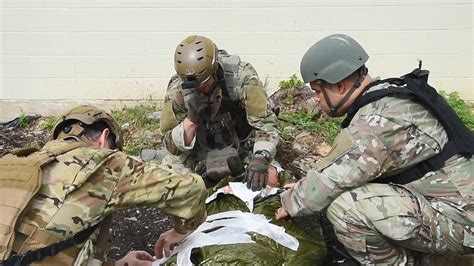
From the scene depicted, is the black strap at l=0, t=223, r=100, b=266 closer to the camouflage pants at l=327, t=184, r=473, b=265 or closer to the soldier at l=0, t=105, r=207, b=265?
the soldier at l=0, t=105, r=207, b=265

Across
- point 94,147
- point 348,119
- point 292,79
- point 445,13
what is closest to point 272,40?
point 292,79

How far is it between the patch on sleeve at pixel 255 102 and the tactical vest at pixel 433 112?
45.2 inches

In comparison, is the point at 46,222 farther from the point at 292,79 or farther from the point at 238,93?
the point at 292,79

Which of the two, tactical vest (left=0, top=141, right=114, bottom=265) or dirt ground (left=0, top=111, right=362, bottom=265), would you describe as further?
dirt ground (left=0, top=111, right=362, bottom=265)

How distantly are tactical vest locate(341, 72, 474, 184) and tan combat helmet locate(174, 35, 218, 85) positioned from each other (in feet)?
3.62

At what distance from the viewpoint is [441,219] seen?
2986 millimetres

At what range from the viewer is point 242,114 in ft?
14.6

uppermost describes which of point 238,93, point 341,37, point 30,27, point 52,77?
point 341,37

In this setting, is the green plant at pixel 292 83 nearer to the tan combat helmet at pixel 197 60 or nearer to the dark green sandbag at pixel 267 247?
the tan combat helmet at pixel 197 60

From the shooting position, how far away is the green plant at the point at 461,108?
6242mm

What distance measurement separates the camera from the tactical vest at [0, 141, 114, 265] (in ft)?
7.75

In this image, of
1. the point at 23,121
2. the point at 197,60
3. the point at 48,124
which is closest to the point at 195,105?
the point at 197,60

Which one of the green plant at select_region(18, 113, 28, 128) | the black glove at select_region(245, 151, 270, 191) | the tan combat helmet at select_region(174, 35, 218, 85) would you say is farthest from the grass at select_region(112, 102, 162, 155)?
the black glove at select_region(245, 151, 270, 191)

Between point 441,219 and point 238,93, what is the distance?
171 centimetres
